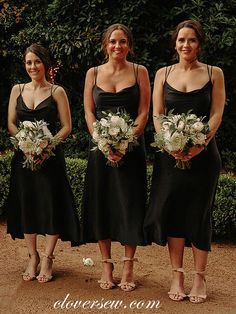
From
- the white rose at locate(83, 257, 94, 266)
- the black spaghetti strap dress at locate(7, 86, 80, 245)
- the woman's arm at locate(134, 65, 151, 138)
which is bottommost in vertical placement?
the white rose at locate(83, 257, 94, 266)

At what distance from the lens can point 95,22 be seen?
8516 millimetres

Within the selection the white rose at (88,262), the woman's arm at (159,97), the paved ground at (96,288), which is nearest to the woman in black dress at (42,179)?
the paved ground at (96,288)

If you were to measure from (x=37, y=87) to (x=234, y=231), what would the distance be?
3.37 meters

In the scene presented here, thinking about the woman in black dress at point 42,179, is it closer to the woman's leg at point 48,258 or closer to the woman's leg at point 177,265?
the woman's leg at point 48,258

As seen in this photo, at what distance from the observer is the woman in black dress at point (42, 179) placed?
208 inches

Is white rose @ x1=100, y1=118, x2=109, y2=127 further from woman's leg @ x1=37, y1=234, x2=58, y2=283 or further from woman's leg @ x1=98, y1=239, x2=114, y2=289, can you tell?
woman's leg @ x1=37, y1=234, x2=58, y2=283

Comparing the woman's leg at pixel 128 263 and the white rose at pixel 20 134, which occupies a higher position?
the white rose at pixel 20 134

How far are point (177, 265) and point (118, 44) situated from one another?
6.73 feet

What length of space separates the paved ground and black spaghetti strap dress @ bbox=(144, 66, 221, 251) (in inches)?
22.3

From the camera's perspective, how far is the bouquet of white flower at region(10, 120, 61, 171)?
4.99 metres

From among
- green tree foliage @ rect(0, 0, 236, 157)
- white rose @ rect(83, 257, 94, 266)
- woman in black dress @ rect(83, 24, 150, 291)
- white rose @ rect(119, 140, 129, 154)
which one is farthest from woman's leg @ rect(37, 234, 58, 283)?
green tree foliage @ rect(0, 0, 236, 157)

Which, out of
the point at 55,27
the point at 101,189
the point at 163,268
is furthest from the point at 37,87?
the point at 55,27

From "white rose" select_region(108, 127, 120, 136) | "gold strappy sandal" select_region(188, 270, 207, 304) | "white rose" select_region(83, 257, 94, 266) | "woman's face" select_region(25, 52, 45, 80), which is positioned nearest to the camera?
"white rose" select_region(108, 127, 120, 136)

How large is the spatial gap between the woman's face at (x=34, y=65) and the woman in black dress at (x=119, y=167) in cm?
53
